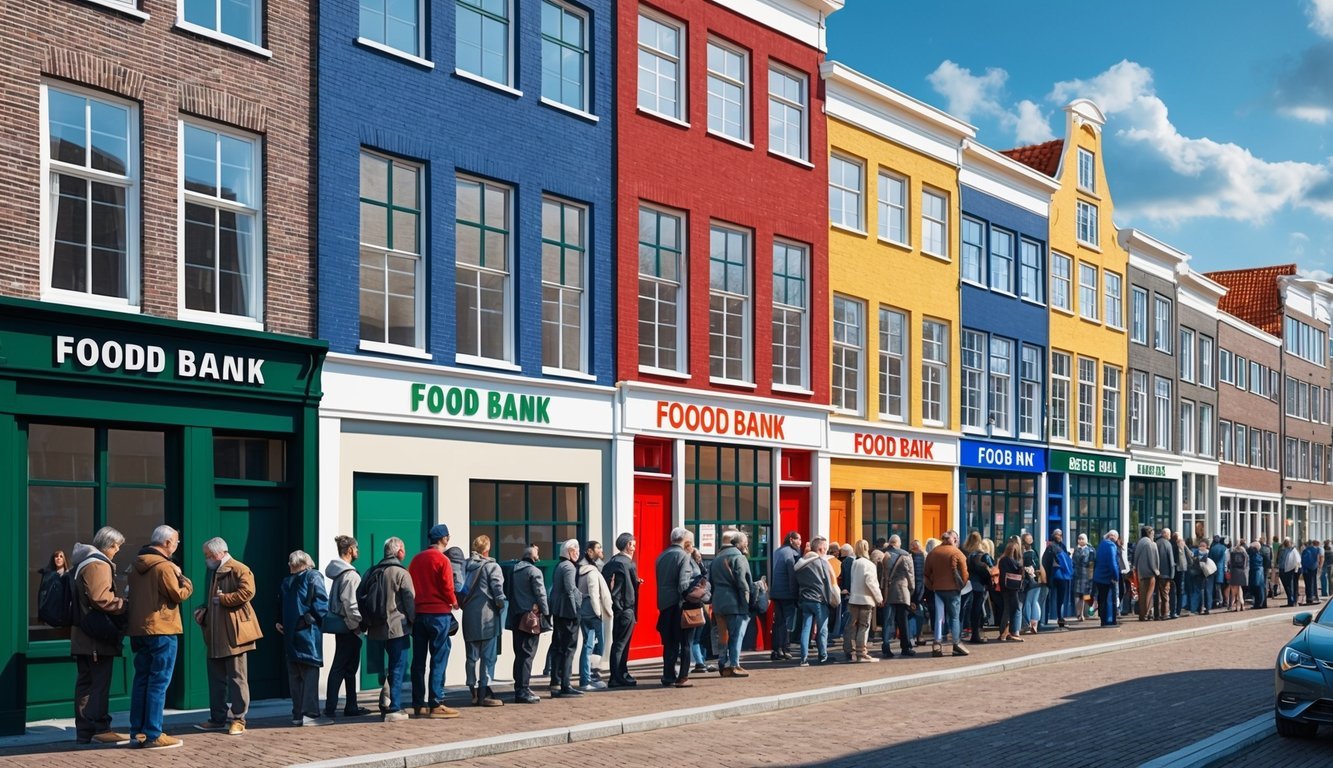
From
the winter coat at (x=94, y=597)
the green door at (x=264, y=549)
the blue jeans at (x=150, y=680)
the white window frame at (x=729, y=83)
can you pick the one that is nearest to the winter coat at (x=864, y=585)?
the white window frame at (x=729, y=83)

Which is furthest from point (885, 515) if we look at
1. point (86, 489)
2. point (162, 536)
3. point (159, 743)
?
point (159, 743)

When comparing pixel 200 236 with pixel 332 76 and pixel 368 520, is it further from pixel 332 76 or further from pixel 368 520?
pixel 368 520

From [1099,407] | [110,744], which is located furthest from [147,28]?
[1099,407]

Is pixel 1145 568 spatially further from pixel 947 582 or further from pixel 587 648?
pixel 587 648

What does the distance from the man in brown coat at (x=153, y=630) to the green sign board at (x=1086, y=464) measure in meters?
27.2

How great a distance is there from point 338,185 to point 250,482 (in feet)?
11.8

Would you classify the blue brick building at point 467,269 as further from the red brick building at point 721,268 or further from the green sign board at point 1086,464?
the green sign board at point 1086,464

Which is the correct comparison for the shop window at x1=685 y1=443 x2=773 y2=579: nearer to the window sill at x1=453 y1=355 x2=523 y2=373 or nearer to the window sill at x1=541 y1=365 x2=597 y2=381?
the window sill at x1=541 y1=365 x2=597 y2=381

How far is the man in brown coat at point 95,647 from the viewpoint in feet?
43.2

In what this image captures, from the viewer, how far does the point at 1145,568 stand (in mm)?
32406

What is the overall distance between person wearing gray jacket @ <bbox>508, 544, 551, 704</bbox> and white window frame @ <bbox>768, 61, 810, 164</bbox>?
11471 millimetres

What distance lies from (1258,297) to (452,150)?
4917cm

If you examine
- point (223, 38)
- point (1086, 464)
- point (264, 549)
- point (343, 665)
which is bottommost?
point (343, 665)

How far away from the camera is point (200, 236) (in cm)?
1661
